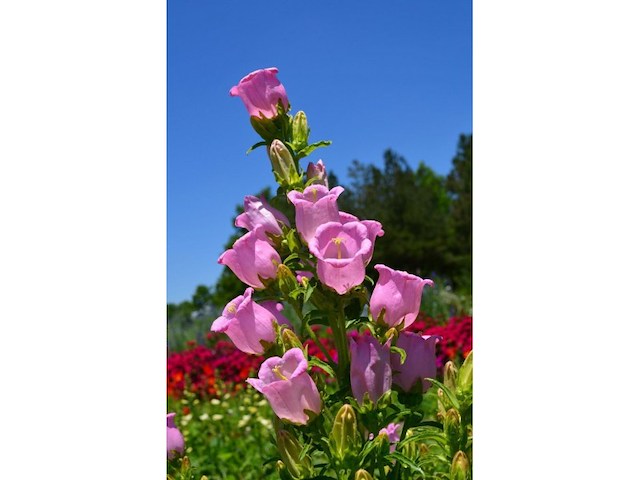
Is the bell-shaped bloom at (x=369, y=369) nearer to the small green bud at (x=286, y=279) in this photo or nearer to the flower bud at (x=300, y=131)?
the small green bud at (x=286, y=279)

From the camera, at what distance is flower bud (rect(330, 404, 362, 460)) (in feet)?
3.48

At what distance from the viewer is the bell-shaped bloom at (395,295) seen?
1.14 m

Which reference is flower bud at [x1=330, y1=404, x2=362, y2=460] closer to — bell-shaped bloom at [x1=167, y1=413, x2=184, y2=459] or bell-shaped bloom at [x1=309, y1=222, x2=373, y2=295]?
bell-shaped bloom at [x1=309, y1=222, x2=373, y2=295]

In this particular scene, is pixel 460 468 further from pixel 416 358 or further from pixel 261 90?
pixel 261 90

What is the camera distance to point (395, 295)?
1.14 m

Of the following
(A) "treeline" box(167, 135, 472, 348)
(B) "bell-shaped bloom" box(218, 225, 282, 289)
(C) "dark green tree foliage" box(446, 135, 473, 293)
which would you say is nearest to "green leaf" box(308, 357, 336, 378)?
(B) "bell-shaped bloom" box(218, 225, 282, 289)

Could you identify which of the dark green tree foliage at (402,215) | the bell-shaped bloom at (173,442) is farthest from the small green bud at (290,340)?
the dark green tree foliage at (402,215)

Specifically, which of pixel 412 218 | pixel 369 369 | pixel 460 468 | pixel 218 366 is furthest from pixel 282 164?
pixel 412 218

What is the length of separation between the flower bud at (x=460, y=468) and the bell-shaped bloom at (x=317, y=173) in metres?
0.52

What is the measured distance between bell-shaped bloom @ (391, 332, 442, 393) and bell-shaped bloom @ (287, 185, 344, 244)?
260 mm
